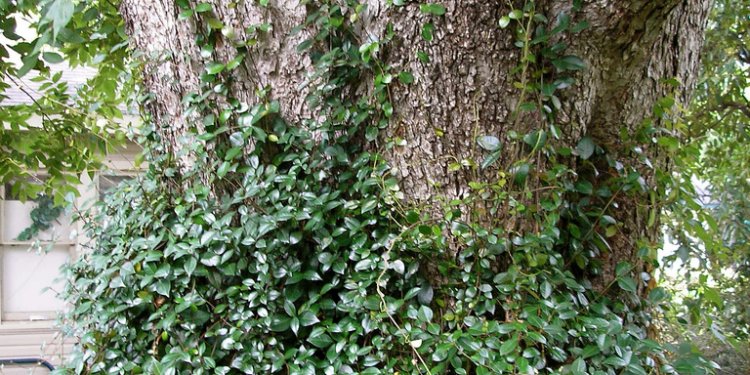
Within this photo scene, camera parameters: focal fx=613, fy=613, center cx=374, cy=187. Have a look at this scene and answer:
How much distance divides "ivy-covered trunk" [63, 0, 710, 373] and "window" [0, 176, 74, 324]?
405 centimetres

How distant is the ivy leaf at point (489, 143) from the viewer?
1785mm

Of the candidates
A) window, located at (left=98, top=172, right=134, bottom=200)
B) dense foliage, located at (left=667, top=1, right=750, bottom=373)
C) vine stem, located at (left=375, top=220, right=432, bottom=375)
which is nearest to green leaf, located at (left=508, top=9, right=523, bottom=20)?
vine stem, located at (left=375, top=220, right=432, bottom=375)

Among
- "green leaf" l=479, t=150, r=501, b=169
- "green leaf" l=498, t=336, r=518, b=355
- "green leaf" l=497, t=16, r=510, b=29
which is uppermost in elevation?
"green leaf" l=497, t=16, r=510, b=29

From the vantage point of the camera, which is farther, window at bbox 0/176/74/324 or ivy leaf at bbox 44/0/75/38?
window at bbox 0/176/74/324

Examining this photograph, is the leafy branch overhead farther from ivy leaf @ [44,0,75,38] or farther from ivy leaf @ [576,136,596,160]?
ivy leaf @ [44,0,75,38]

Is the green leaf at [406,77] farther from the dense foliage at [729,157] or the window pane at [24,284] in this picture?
the window pane at [24,284]

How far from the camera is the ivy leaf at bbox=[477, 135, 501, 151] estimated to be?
1.79 m

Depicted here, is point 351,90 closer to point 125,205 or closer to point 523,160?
point 523,160

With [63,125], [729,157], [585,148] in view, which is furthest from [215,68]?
[729,157]

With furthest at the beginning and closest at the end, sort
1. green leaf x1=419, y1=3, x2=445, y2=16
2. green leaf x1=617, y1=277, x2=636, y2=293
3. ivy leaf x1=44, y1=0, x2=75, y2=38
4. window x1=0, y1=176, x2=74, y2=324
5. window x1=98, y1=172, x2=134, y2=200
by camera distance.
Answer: window x1=0, y1=176, x2=74, y2=324
window x1=98, y1=172, x2=134, y2=200
green leaf x1=617, y1=277, x2=636, y2=293
green leaf x1=419, y1=3, x2=445, y2=16
ivy leaf x1=44, y1=0, x2=75, y2=38

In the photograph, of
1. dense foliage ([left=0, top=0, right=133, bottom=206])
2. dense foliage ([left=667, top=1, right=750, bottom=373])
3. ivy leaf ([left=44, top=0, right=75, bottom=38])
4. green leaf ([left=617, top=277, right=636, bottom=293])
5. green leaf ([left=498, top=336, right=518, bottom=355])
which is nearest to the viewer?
ivy leaf ([left=44, top=0, right=75, bottom=38])

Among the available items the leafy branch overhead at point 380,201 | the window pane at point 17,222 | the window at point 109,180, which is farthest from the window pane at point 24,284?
the leafy branch overhead at point 380,201

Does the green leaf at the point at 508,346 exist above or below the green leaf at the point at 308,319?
Result: below

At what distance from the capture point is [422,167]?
6.05 feet
